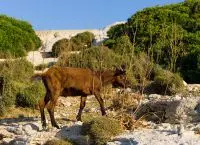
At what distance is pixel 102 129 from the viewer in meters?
13.6

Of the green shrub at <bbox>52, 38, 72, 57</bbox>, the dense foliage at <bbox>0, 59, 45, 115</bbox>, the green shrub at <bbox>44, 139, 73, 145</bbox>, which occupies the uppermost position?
the green shrub at <bbox>52, 38, 72, 57</bbox>

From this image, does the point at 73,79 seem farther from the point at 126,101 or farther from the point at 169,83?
the point at 169,83

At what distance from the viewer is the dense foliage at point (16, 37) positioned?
130 feet

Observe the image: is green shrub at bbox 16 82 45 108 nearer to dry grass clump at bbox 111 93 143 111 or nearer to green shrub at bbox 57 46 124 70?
dry grass clump at bbox 111 93 143 111

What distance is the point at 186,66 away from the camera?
26312mm

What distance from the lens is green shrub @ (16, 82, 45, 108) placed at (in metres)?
20.2

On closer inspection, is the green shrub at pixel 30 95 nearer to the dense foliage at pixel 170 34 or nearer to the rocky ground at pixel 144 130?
the rocky ground at pixel 144 130

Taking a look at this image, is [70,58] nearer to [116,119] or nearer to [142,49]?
[142,49]

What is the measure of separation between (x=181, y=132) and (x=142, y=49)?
16.8 meters

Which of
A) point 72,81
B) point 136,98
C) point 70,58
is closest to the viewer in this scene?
point 72,81

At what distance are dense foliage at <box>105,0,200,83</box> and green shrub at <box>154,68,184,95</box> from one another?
1064mm

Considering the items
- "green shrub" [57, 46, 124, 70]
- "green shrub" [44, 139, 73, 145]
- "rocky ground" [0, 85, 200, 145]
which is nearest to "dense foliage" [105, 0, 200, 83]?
"green shrub" [57, 46, 124, 70]

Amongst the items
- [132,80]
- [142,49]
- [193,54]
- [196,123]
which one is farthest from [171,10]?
[196,123]

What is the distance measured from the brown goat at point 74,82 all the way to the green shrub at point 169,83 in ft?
13.7
